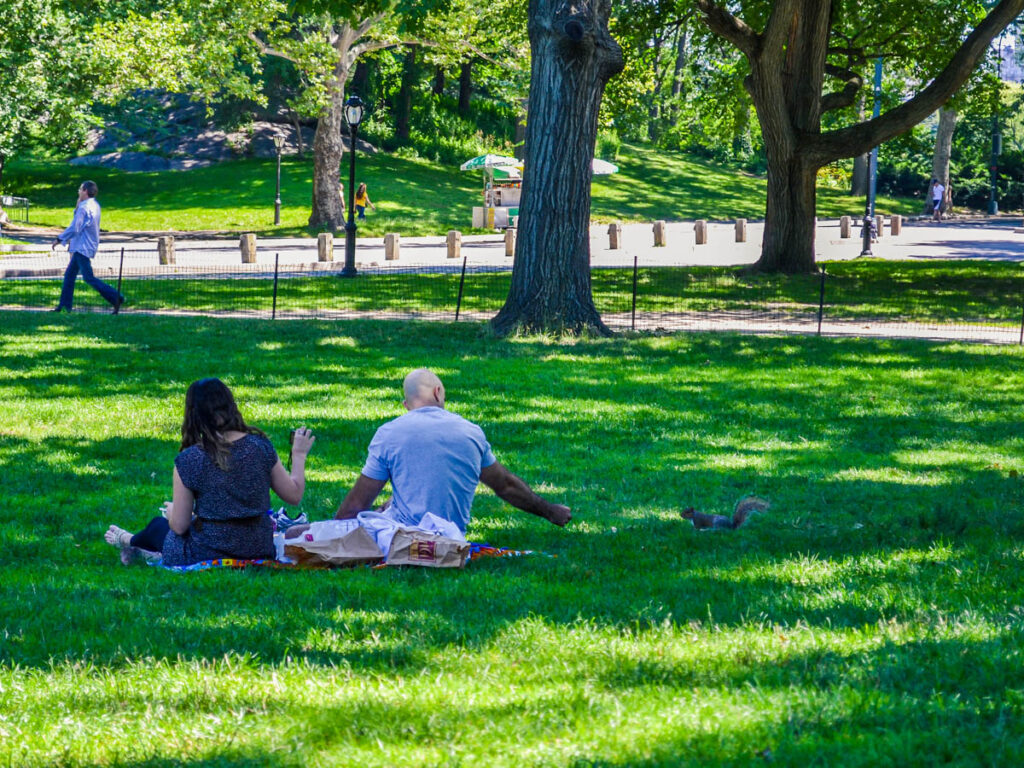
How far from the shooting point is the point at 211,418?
6188 millimetres

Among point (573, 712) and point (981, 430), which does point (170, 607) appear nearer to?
point (573, 712)

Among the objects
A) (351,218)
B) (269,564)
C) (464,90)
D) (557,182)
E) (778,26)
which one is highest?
(464,90)

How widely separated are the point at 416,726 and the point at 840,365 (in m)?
11.7

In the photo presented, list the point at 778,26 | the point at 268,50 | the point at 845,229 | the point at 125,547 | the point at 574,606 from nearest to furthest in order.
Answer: the point at 574,606 < the point at 125,547 < the point at 778,26 < the point at 268,50 < the point at 845,229

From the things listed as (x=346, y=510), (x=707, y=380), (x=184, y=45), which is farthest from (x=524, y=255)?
(x=184, y=45)

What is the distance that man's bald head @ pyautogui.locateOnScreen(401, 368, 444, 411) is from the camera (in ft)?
21.5

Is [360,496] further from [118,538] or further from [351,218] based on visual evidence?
[351,218]

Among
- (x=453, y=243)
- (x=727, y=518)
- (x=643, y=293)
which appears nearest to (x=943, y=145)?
(x=453, y=243)

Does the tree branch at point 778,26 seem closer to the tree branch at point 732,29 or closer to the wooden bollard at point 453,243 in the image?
the tree branch at point 732,29

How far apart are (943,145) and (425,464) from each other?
5564 cm

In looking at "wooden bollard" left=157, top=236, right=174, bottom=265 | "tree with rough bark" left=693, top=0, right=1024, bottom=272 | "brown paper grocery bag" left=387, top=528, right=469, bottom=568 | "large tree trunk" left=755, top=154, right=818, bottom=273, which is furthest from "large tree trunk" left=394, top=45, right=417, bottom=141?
"brown paper grocery bag" left=387, top=528, right=469, bottom=568

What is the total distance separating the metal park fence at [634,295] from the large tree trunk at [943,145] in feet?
102

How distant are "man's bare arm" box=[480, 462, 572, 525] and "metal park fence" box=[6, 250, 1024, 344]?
11285 millimetres

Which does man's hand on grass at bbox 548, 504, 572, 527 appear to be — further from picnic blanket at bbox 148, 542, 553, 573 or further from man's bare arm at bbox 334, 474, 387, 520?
man's bare arm at bbox 334, 474, 387, 520
